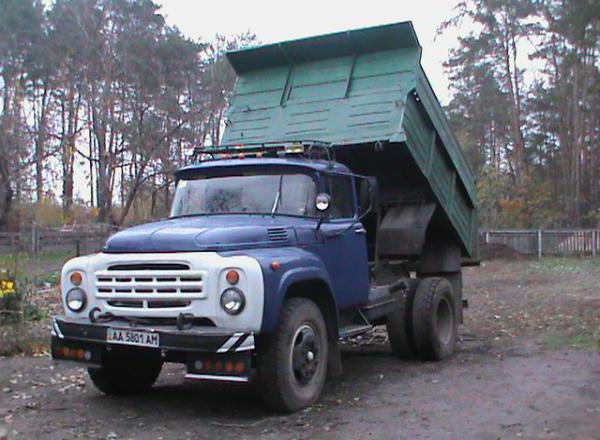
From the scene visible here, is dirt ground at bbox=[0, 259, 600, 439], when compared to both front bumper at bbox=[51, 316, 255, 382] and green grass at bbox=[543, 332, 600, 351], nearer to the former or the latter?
green grass at bbox=[543, 332, 600, 351]

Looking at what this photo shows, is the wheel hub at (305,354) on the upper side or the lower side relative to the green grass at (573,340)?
upper

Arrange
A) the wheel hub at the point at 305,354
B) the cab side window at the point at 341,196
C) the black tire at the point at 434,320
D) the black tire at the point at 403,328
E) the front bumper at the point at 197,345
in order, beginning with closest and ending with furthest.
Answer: the front bumper at the point at 197,345 < the wheel hub at the point at 305,354 < the cab side window at the point at 341,196 < the black tire at the point at 434,320 < the black tire at the point at 403,328

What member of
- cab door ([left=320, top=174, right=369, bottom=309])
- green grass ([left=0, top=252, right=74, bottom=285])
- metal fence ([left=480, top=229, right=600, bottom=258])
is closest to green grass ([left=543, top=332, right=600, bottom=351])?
cab door ([left=320, top=174, right=369, bottom=309])

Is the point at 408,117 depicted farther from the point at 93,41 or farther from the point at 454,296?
the point at 93,41

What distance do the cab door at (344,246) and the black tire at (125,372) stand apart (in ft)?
6.01

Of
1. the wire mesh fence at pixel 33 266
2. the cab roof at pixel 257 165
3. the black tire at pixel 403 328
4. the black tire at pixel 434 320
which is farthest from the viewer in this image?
the wire mesh fence at pixel 33 266

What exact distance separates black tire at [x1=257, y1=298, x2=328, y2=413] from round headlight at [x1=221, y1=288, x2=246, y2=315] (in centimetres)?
41

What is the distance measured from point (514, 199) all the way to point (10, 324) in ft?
120

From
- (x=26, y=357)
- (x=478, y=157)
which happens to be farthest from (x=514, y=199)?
(x=26, y=357)

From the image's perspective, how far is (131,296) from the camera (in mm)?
6148

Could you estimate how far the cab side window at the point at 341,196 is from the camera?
7.48 meters

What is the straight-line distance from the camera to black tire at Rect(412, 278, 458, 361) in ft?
28.8

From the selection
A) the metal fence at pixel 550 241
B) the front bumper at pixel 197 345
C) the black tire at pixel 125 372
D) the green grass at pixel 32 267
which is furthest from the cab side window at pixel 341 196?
the metal fence at pixel 550 241

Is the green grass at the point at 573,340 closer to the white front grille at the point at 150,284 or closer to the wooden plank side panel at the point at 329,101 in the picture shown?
the wooden plank side panel at the point at 329,101
